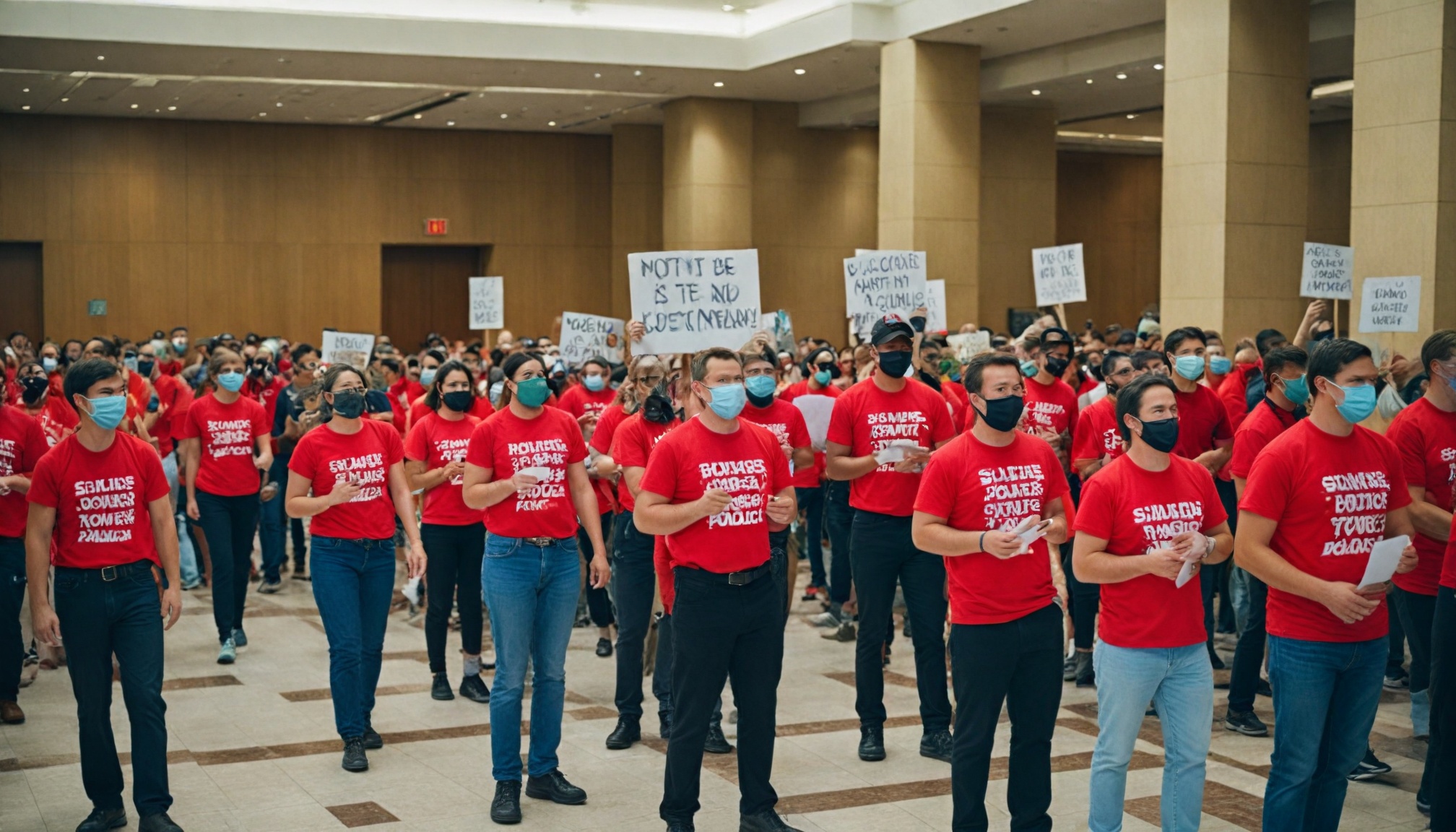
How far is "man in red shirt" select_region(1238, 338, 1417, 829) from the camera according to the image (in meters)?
5.22

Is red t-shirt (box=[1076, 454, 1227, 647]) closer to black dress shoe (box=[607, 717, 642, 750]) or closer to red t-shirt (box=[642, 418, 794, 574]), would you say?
red t-shirt (box=[642, 418, 794, 574])

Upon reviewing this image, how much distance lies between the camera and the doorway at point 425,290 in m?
34.2

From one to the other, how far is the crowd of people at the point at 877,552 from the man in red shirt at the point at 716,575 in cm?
1

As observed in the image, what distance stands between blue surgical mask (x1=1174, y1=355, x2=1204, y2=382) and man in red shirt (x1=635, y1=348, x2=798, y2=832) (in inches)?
129

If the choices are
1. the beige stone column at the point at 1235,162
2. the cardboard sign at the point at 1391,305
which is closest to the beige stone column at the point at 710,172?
the beige stone column at the point at 1235,162

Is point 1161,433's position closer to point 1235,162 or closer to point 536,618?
point 536,618

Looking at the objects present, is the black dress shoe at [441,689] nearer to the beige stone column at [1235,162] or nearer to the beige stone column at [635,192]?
the beige stone column at [1235,162]

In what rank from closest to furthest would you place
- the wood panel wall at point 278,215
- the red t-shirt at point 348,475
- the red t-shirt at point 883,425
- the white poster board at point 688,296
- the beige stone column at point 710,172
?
the red t-shirt at point 883,425
the red t-shirt at point 348,475
the white poster board at point 688,296
the beige stone column at point 710,172
the wood panel wall at point 278,215

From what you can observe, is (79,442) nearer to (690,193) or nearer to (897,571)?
(897,571)

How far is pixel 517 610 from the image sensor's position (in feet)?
22.5

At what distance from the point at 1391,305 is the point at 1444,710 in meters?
8.14

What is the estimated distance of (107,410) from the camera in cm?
625

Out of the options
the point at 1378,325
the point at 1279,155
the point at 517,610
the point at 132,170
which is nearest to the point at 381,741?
the point at 517,610

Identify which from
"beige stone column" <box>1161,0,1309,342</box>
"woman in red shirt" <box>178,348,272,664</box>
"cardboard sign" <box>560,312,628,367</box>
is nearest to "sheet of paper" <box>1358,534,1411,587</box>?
"woman in red shirt" <box>178,348,272,664</box>
